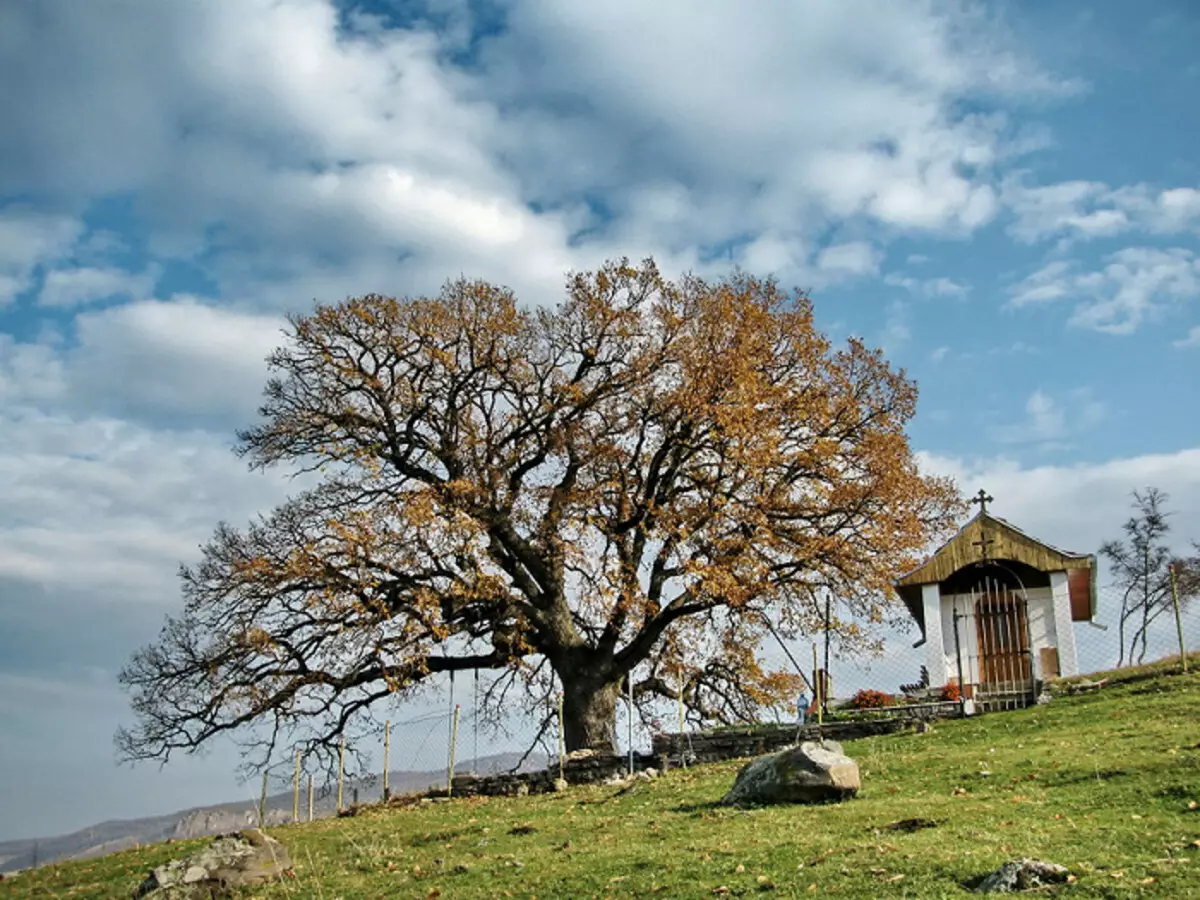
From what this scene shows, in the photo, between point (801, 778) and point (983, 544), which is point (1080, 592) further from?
point (801, 778)

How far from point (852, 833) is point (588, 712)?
51.3 ft

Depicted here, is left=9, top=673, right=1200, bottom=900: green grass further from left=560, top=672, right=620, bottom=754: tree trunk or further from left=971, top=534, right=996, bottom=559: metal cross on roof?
left=971, top=534, right=996, bottom=559: metal cross on roof

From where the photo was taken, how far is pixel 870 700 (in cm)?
2892

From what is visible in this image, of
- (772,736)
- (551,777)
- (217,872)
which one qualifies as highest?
(772,736)

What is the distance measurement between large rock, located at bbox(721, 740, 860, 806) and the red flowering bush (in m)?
12.0

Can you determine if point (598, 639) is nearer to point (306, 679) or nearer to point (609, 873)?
point (306, 679)

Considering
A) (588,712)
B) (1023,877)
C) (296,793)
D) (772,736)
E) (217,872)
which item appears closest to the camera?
(1023,877)

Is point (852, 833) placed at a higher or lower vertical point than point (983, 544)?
lower

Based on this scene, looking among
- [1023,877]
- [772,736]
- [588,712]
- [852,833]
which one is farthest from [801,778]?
[588,712]

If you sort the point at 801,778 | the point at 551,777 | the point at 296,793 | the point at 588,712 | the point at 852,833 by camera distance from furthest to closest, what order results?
the point at 588,712, the point at 296,793, the point at 551,777, the point at 801,778, the point at 852,833

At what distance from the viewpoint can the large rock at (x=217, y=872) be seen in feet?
51.7

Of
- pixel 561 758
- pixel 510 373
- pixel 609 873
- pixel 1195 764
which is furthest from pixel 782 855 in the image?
pixel 510 373

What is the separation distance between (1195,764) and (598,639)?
53.8 feet

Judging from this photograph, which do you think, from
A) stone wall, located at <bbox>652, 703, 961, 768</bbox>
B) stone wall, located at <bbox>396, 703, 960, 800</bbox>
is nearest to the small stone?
stone wall, located at <bbox>652, 703, 961, 768</bbox>
